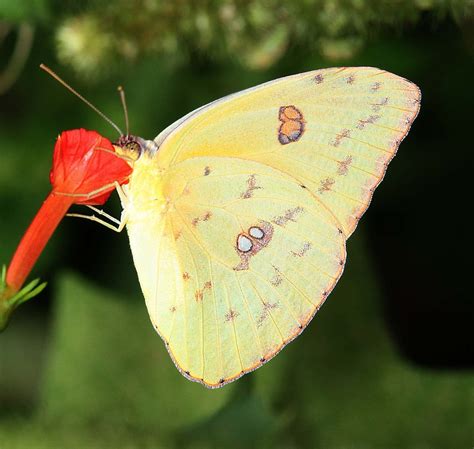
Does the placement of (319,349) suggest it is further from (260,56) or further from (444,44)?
(444,44)

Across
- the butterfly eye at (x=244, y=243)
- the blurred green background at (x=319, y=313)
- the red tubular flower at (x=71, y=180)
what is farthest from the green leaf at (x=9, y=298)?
the blurred green background at (x=319, y=313)

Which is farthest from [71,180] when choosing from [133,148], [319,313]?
[319,313]

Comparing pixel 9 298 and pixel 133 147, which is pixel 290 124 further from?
pixel 9 298

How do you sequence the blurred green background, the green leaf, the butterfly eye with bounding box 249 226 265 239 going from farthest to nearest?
the blurred green background
the butterfly eye with bounding box 249 226 265 239
the green leaf

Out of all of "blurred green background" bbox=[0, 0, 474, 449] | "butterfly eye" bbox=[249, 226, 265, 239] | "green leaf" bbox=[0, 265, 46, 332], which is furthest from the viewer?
"blurred green background" bbox=[0, 0, 474, 449]

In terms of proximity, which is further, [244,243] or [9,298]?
[244,243]

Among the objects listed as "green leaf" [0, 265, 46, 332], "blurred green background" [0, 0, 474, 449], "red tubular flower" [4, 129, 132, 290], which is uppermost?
"red tubular flower" [4, 129, 132, 290]

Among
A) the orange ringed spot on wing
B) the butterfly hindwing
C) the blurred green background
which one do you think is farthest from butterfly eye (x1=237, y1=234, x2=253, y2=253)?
the blurred green background

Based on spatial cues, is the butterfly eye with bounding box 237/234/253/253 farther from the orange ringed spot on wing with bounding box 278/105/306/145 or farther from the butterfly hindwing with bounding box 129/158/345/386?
the orange ringed spot on wing with bounding box 278/105/306/145
